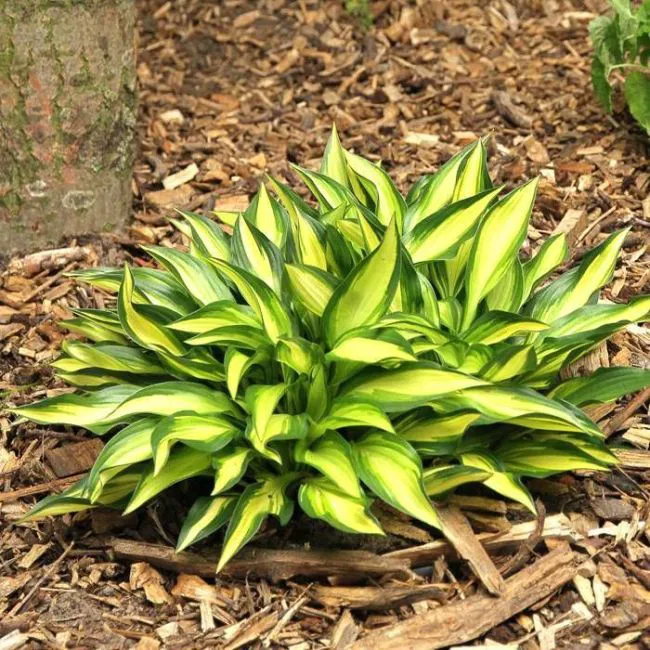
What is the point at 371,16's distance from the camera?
5816 mm

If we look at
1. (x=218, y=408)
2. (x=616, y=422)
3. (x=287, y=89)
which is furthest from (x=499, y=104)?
(x=218, y=408)

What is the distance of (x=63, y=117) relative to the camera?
4133mm

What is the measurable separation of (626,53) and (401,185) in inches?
43.3

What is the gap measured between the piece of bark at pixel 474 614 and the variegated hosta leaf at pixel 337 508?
0.25m

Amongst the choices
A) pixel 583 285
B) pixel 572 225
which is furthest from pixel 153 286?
pixel 572 225

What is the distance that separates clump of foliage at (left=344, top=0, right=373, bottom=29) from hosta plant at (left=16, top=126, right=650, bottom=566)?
2596 millimetres

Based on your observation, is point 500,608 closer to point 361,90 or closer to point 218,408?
point 218,408

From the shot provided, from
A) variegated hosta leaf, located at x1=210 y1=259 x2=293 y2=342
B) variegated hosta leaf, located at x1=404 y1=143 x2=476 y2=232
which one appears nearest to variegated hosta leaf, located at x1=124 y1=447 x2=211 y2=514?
variegated hosta leaf, located at x1=210 y1=259 x2=293 y2=342

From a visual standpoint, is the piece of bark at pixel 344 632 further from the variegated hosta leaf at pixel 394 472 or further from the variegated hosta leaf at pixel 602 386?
the variegated hosta leaf at pixel 602 386

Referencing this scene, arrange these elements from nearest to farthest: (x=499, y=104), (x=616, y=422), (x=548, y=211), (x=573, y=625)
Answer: (x=573, y=625) → (x=616, y=422) → (x=548, y=211) → (x=499, y=104)

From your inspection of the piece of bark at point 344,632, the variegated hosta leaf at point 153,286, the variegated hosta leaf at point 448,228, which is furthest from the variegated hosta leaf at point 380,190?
the piece of bark at point 344,632

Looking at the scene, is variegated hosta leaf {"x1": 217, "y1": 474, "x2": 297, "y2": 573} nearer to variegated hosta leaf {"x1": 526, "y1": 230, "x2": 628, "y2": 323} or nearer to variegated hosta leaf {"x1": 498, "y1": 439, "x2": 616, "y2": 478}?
variegated hosta leaf {"x1": 498, "y1": 439, "x2": 616, "y2": 478}

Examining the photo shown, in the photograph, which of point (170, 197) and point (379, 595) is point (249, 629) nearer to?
point (379, 595)

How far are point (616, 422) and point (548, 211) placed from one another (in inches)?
50.9
